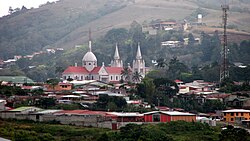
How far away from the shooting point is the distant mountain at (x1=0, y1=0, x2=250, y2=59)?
15612 centimetres

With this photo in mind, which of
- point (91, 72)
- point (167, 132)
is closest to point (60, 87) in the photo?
point (91, 72)

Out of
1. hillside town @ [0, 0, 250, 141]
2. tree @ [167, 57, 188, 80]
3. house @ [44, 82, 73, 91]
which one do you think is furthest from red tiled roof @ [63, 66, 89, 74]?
house @ [44, 82, 73, 91]

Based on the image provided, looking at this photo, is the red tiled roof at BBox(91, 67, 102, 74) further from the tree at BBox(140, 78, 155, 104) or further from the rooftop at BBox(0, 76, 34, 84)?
the tree at BBox(140, 78, 155, 104)

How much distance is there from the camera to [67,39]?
161375 millimetres

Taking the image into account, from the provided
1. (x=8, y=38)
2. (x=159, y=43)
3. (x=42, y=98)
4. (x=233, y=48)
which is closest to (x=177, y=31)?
(x=159, y=43)

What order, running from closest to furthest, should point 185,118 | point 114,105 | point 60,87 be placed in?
1. point 185,118
2. point 114,105
3. point 60,87

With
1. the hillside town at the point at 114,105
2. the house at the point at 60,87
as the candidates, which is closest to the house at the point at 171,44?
the hillside town at the point at 114,105

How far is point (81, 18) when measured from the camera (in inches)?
7101

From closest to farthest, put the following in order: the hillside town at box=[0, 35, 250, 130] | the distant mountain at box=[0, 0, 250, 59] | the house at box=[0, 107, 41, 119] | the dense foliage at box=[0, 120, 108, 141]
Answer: the dense foliage at box=[0, 120, 108, 141], the hillside town at box=[0, 35, 250, 130], the house at box=[0, 107, 41, 119], the distant mountain at box=[0, 0, 250, 59]

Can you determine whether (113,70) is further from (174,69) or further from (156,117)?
(156,117)

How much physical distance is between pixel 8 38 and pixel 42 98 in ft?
350

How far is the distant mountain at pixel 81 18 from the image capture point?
156 meters

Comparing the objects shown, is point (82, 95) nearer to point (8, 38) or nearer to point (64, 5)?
point (8, 38)

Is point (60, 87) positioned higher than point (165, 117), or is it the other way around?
point (60, 87)
